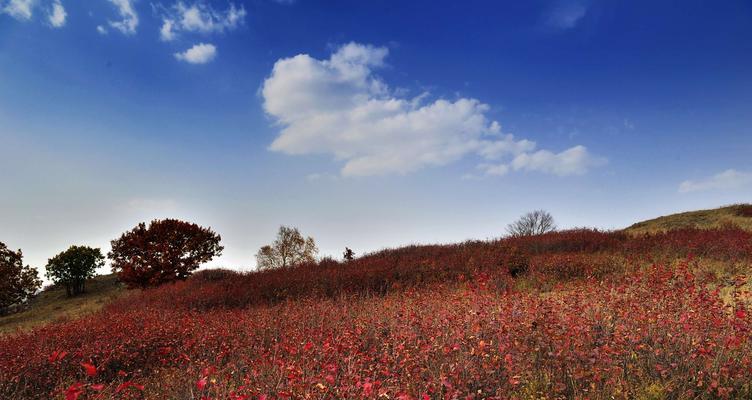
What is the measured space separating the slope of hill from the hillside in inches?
1085

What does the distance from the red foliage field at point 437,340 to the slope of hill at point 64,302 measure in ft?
22.8

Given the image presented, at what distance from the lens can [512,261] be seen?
46.3 ft

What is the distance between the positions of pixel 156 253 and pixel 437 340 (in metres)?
20.1

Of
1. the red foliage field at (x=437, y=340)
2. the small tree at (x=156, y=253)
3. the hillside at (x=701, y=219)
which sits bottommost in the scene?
the red foliage field at (x=437, y=340)

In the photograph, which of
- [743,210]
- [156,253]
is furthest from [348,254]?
[743,210]

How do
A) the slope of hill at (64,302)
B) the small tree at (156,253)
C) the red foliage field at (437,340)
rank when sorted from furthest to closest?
the small tree at (156,253) → the slope of hill at (64,302) → the red foliage field at (437,340)

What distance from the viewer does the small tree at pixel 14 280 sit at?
21484 millimetres

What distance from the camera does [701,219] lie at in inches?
968

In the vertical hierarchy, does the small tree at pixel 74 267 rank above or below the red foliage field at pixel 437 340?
above

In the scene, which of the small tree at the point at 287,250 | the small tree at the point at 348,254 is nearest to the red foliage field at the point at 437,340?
the small tree at the point at 348,254

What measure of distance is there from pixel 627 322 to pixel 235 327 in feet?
22.8

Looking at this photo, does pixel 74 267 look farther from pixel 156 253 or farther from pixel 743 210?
pixel 743 210

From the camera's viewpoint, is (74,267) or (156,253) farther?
(74,267)

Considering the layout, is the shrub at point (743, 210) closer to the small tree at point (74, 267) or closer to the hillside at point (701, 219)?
the hillside at point (701, 219)
